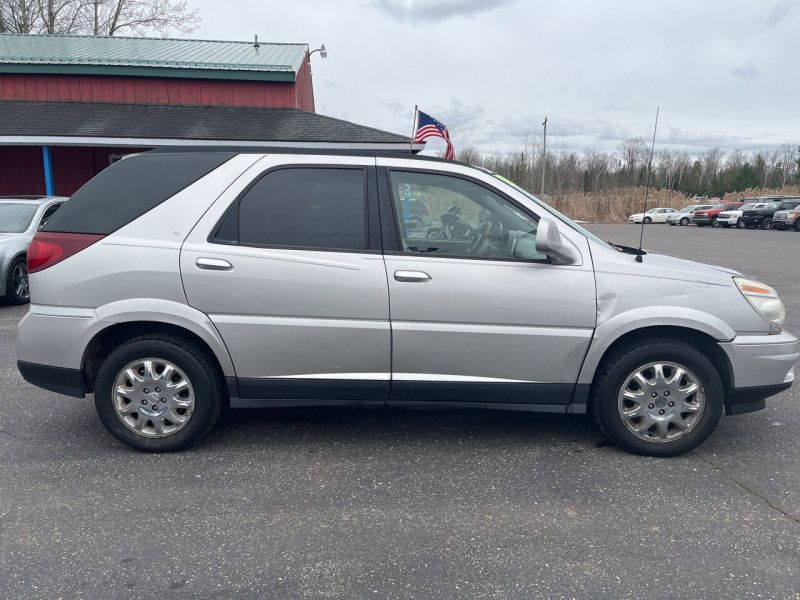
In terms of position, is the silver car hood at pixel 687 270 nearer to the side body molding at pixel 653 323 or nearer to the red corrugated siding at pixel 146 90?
the side body molding at pixel 653 323

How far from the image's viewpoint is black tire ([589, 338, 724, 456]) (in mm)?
3697

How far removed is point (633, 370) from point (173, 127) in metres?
14.5

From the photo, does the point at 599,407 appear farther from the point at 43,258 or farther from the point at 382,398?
the point at 43,258

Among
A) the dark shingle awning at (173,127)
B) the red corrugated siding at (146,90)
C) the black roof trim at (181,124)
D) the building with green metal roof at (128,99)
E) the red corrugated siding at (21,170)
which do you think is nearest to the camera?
the dark shingle awning at (173,127)

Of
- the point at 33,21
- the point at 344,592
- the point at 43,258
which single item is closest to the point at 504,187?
the point at 344,592

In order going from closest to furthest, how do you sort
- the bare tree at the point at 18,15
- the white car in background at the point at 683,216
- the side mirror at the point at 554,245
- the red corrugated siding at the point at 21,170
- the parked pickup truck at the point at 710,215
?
the side mirror at the point at 554,245 → the red corrugated siding at the point at 21,170 → the bare tree at the point at 18,15 → the parked pickup truck at the point at 710,215 → the white car in background at the point at 683,216

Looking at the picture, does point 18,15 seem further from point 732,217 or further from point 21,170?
point 732,217

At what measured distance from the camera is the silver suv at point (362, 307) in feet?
11.9

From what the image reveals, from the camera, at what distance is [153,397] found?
378 centimetres

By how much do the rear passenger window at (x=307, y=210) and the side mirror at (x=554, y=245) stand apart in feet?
3.39

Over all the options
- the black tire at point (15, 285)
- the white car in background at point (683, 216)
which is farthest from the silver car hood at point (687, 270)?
the white car in background at point (683, 216)

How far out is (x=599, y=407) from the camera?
3805 millimetres

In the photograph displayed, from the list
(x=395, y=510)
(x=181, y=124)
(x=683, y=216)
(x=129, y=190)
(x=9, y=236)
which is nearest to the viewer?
(x=395, y=510)

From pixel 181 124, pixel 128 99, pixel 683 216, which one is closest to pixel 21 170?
pixel 128 99
